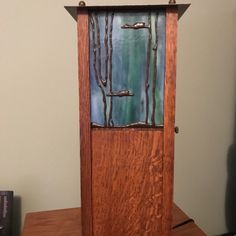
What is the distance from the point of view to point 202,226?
4.55 feet

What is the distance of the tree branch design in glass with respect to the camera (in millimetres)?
678

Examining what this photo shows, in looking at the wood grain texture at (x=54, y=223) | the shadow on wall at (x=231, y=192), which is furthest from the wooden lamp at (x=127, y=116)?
the shadow on wall at (x=231, y=192)

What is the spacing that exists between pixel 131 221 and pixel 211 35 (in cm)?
84

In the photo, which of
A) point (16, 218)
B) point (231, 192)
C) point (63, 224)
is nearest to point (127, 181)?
point (63, 224)

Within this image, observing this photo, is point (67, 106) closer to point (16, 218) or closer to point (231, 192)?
point (16, 218)

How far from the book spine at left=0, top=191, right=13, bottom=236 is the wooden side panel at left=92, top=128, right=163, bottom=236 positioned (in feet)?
1.48

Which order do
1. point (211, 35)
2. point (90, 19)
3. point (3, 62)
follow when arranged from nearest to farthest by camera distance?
point (90, 19), point (3, 62), point (211, 35)

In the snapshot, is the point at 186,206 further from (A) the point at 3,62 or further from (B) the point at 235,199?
(A) the point at 3,62

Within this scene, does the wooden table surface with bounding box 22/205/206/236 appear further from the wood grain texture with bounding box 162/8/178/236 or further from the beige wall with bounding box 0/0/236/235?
the wood grain texture with bounding box 162/8/178/236

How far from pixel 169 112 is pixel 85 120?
0.60ft

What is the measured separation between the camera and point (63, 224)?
3.36 ft

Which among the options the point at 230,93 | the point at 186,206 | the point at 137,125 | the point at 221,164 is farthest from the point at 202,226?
the point at 137,125

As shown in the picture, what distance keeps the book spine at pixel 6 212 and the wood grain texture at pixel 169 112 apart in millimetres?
572

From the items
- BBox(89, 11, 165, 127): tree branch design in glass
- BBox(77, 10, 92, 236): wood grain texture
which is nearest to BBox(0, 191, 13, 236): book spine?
BBox(77, 10, 92, 236): wood grain texture
